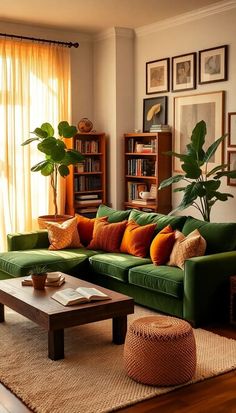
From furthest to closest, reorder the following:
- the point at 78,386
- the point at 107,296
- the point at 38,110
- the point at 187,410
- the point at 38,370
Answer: the point at 38,110 < the point at 107,296 < the point at 38,370 < the point at 78,386 < the point at 187,410

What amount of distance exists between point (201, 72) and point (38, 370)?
4033 mm

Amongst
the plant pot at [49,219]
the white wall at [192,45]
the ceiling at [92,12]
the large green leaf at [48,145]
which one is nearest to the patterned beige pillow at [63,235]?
the plant pot at [49,219]

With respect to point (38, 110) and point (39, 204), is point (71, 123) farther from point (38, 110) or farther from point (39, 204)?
point (39, 204)

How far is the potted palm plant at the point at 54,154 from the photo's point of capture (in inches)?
257

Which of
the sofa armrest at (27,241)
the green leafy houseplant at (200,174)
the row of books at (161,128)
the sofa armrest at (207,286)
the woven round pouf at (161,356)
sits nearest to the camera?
the woven round pouf at (161,356)

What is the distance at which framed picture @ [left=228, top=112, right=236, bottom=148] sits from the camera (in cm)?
607

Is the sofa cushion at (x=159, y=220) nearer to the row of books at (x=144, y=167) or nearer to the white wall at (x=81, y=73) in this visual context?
the row of books at (x=144, y=167)

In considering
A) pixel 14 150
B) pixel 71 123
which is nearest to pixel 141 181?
pixel 71 123

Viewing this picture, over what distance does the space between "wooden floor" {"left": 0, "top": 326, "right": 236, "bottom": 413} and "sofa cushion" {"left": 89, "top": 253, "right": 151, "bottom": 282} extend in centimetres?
174

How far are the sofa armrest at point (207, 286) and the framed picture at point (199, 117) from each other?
1.91 metres

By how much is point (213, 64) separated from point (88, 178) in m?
2.28

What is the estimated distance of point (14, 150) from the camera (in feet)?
23.0

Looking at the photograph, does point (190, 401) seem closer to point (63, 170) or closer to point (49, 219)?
point (49, 219)

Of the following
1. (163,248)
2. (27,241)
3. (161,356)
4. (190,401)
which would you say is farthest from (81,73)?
(190,401)
